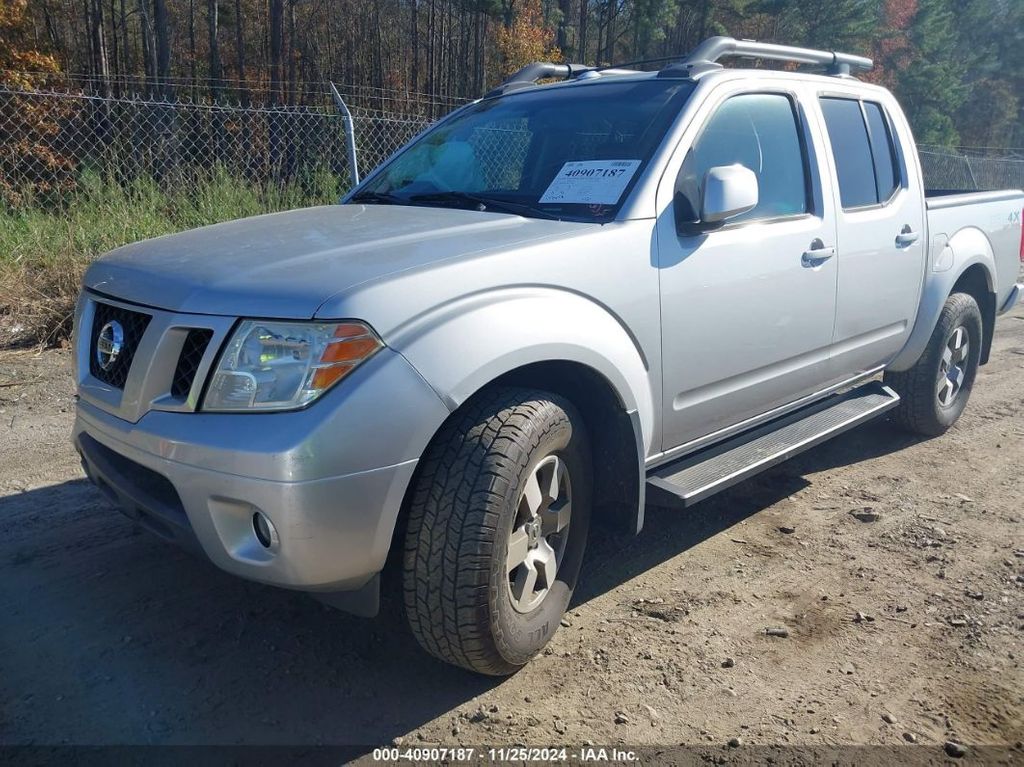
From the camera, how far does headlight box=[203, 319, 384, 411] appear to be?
7.12 ft

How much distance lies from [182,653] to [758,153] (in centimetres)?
298

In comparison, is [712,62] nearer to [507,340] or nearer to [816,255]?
[816,255]

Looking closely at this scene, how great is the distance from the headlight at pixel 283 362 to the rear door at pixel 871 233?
2.61m

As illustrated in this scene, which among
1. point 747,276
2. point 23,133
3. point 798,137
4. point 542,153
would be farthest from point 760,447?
point 23,133

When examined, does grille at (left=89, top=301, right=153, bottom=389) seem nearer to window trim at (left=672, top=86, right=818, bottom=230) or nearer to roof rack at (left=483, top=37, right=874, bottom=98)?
window trim at (left=672, top=86, right=818, bottom=230)

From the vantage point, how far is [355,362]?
2.19 m

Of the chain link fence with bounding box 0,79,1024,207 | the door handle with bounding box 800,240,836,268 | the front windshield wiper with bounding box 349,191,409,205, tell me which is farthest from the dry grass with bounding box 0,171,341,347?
the door handle with bounding box 800,240,836,268

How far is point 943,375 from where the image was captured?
5.07m

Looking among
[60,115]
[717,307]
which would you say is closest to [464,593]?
[717,307]

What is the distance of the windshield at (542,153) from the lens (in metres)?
3.12

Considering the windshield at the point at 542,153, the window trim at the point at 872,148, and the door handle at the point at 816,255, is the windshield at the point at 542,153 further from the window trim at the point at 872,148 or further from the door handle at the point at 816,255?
the window trim at the point at 872,148

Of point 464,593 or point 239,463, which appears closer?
point 239,463

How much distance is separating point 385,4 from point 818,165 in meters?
35.2

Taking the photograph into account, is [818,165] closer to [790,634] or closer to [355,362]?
[790,634]
